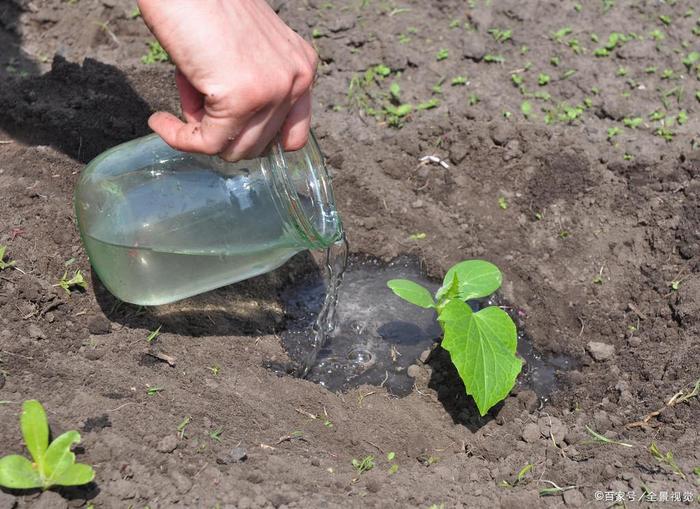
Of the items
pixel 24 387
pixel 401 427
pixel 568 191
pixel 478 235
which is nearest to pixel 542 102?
pixel 568 191

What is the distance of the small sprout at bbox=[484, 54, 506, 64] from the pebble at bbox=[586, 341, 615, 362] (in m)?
1.66

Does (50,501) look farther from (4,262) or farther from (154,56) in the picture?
(154,56)

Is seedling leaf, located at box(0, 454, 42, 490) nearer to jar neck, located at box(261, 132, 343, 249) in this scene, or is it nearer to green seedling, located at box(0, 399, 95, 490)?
green seedling, located at box(0, 399, 95, 490)

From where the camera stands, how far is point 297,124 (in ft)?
6.97

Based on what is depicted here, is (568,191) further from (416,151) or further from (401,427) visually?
(401,427)

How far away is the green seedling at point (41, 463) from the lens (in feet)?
6.49

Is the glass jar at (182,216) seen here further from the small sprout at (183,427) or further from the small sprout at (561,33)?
the small sprout at (561,33)

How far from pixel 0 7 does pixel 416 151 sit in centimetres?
243

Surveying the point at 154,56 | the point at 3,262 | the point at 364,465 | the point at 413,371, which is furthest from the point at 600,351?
the point at 154,56

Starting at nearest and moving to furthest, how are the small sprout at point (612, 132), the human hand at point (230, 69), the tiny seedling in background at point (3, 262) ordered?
the human hand at point (230, 69) → the tiny seedling in background at point (3, 262) → the small sprout at point (612, 132)

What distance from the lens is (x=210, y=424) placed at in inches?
96.4

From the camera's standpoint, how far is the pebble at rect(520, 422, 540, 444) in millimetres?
2627

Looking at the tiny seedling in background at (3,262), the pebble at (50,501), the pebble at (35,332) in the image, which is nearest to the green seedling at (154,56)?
the tiny seedling in background at (3,262)

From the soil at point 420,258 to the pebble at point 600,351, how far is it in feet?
0.05
